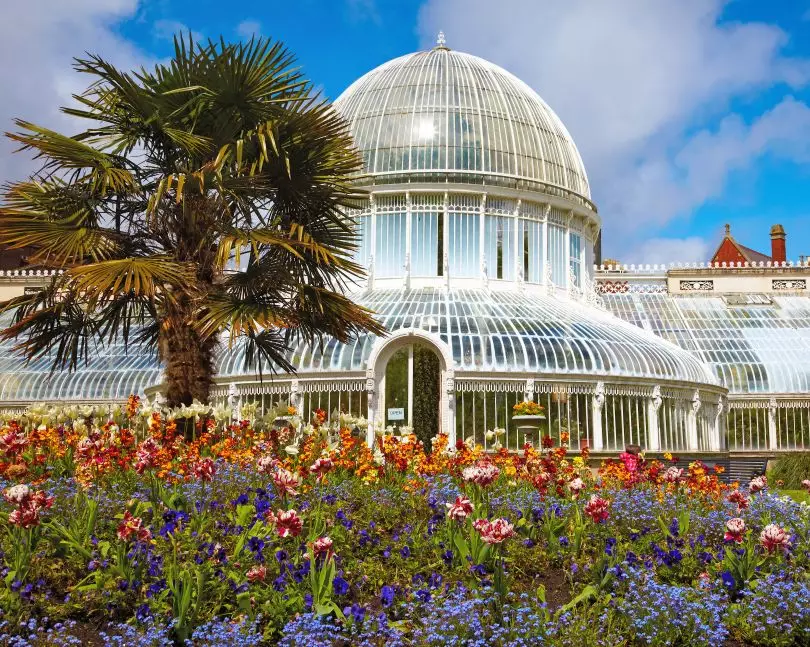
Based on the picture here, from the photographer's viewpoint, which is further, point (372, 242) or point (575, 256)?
point (575, 256)

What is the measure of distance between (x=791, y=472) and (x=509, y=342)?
24.8 feet

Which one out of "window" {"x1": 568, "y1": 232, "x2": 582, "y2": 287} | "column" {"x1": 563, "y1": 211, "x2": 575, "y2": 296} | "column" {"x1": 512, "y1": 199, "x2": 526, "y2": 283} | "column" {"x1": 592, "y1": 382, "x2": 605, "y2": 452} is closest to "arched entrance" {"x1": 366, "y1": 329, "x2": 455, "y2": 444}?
"column" {"x1": 592, "y1": 382, "x2": 605, "y2": 452}

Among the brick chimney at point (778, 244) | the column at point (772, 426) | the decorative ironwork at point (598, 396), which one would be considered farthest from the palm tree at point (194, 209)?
the brick chimney at point (778, 244)

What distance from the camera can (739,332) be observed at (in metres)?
34.4

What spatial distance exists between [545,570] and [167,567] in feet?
10.9

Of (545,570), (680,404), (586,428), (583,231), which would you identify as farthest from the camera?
(583,231)

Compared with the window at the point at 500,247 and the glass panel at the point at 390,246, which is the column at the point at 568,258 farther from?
the glass panel at the point at 390,246

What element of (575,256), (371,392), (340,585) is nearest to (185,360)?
(340,585)

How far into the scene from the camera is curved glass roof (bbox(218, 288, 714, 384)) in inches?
953

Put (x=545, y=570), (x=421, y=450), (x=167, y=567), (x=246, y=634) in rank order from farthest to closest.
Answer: (x=421, y=450), (x=545, y=570), (x=167, y=567), (x=246, y=634)

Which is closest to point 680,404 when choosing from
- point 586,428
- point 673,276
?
point 586,428

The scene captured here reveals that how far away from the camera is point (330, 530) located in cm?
880

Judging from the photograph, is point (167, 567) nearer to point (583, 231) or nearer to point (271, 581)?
point (271, 581)

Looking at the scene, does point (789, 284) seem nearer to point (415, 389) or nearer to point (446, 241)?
point (446, 241)
